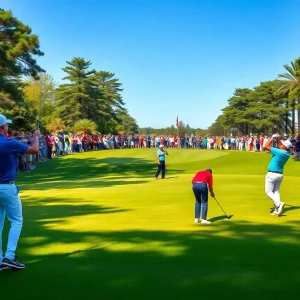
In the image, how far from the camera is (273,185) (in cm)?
1091

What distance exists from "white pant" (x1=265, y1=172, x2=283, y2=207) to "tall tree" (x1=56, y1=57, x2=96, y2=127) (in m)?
61.4

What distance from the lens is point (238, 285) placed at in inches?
213

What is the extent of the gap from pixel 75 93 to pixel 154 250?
6565 cm

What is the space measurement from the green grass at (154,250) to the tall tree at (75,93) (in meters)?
57.9

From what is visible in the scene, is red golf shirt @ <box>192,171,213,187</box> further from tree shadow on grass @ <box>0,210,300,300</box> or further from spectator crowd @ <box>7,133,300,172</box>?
spectator crowd @ <box>7,133,300,172</box>

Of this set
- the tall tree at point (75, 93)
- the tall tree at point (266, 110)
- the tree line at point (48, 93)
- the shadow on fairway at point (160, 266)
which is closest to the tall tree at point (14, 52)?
the tree line at point (48, 93)

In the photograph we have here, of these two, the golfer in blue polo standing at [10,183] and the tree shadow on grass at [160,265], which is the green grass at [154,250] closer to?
the tree shadow on grass at [160,265]

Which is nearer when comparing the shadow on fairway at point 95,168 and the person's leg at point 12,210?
the person's leg at point 12,210

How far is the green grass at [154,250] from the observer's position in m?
5.31

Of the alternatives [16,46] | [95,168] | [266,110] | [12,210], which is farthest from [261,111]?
[12,210]

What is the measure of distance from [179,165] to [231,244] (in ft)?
85.3

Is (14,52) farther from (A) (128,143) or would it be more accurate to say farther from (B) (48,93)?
(B) (48,93)

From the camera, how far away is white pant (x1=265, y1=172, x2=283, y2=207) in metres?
10.8

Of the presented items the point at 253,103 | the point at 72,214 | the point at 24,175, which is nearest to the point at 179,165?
the point at 24,175
